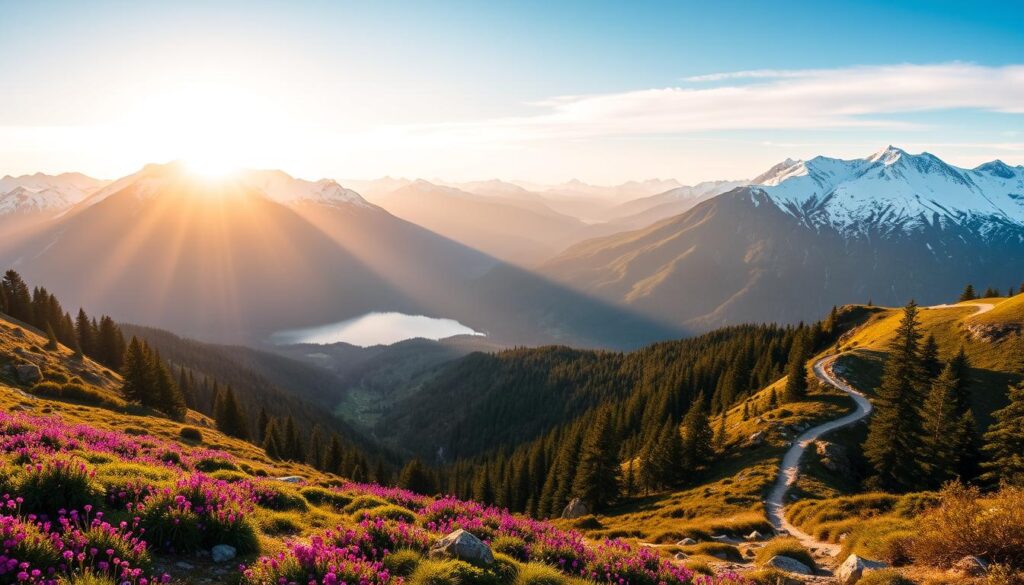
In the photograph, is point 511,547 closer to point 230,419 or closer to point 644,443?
point 230,419

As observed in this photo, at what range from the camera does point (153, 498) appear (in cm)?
1041

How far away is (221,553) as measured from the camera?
9.73 m

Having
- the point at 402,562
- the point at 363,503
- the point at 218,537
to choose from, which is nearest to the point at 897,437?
the point at 363,503

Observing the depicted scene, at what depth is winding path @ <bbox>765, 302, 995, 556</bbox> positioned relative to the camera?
3191cm

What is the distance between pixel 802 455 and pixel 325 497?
2060 inches

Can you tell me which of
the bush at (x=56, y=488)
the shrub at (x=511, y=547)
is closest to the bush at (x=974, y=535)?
the shrub at (x=511, y=547)

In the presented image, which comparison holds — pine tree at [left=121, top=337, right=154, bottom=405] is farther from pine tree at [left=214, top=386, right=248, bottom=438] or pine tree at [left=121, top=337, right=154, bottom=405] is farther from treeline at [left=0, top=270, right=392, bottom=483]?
pine tree at [left=214, top=386, right=248, bottom=438]

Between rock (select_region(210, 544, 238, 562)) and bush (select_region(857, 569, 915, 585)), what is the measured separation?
50.6 feet

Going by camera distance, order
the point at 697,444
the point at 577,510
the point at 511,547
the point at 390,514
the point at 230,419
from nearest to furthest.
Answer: the point at 511,547
the point at 390,514
the point at 697,444
the point at 577,510
the point at 230,419

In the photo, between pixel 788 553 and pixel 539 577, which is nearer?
pixel 539 577

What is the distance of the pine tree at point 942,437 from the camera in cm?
4675

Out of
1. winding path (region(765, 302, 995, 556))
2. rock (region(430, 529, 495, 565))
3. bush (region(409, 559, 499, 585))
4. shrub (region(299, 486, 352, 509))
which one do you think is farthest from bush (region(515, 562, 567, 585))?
winding path (region(765, 302, 995, 556))

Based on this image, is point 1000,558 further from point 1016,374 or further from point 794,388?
point 1016,374

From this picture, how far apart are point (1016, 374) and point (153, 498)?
3711 inches
